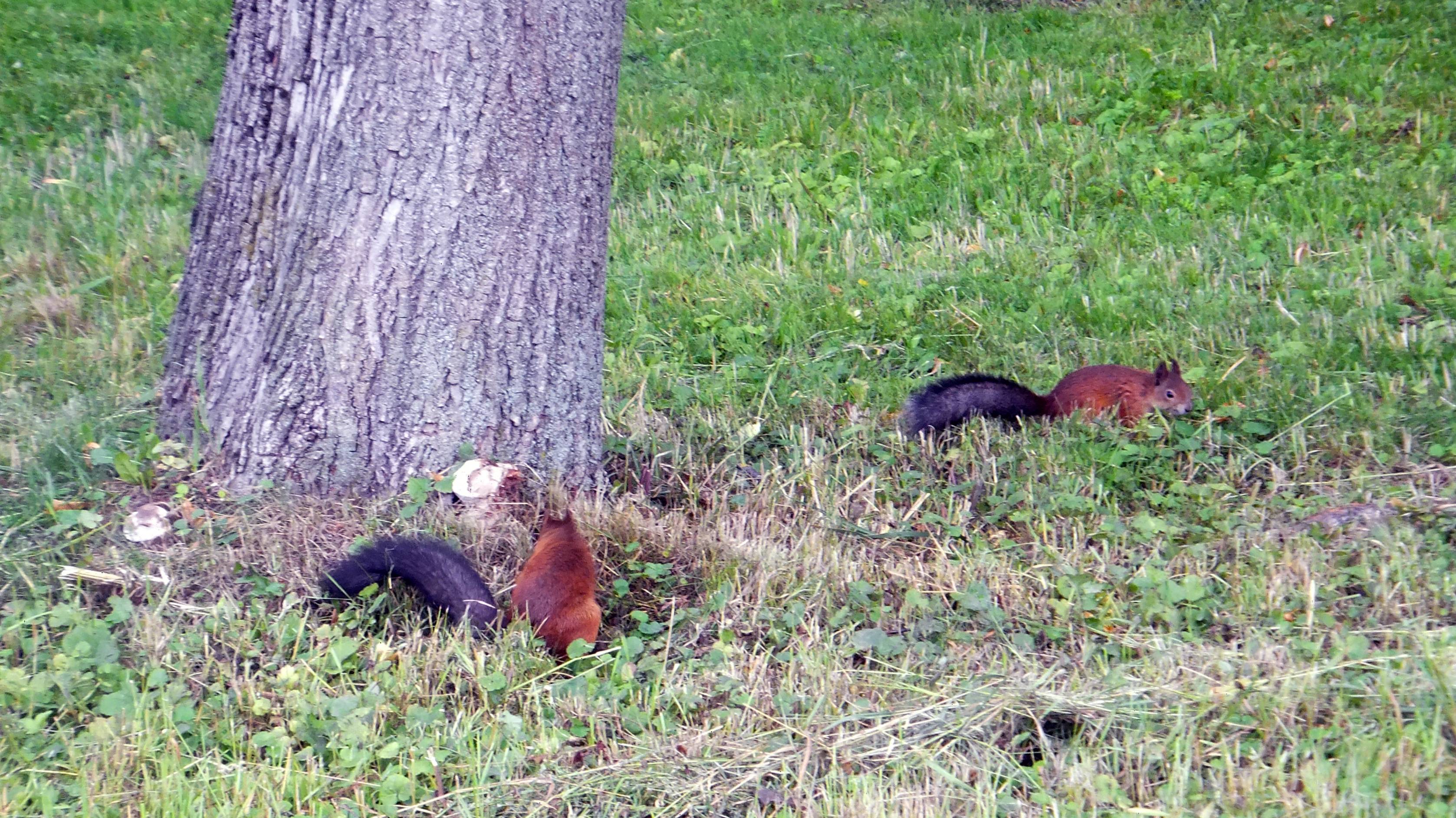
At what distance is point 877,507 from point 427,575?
1.61 meters

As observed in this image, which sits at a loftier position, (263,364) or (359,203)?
(359,203)

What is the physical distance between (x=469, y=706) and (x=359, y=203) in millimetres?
1595

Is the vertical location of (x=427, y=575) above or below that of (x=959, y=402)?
below

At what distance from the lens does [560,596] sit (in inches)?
A: 133

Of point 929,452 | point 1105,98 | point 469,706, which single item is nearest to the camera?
point 469,706

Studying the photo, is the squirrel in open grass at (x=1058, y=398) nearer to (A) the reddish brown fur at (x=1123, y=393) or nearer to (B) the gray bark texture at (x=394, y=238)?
(A) the reddish brown fur at (x=1123, y=393)

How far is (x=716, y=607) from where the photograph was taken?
3592mm

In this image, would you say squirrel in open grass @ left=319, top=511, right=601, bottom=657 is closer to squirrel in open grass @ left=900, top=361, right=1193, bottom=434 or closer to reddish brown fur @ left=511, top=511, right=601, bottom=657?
reddish brown fur @ left=511, top=511, right=601, bottom=657

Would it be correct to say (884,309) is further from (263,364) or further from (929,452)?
(263,364)

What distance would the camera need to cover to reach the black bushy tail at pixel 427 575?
133 inches

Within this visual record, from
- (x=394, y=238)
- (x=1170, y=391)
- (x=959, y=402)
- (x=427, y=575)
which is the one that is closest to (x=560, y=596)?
(x=427, y=575)

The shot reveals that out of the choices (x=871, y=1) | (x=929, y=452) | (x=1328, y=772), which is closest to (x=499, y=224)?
(x=929, y=452)

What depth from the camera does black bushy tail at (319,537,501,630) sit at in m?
3.38

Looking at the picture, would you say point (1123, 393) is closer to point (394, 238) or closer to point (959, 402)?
point (959, 402)
